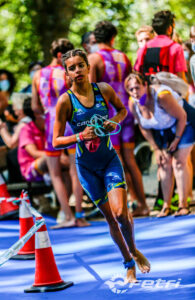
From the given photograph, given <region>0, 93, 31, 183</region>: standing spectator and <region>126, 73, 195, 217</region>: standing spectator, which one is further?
<region>0, 93, 31, 183</region>: standing spectator

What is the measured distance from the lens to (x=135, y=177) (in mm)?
8328

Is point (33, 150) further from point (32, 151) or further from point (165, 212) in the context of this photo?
point (165, 212)

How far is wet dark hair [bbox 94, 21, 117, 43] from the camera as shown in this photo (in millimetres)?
8000

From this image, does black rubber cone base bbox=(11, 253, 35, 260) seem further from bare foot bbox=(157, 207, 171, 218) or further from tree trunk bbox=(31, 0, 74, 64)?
tree trunk bbox=(31, 0, 74, 64)

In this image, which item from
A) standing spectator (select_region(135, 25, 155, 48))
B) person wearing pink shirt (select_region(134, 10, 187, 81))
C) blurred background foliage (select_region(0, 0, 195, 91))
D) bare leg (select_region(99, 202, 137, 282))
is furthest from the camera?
blurred background foliage (select_region(0, 0, 195, 91))

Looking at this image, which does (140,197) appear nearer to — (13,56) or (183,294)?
(183,294)

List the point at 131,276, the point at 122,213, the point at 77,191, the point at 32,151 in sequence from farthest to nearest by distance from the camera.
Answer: the point at 32,151 < the point at 77,191 < the point at 131,276 < the point at 122,213

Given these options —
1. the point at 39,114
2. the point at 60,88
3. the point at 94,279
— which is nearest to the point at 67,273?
the point at 94,279

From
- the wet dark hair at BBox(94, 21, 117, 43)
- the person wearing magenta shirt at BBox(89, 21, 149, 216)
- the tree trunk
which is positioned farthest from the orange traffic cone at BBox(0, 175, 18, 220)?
the tree trunk

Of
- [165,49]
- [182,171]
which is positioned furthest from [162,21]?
[182,171]

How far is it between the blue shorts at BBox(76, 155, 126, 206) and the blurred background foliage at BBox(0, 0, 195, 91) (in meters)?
9.13

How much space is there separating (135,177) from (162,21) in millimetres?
1988

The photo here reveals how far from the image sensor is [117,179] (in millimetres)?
5191

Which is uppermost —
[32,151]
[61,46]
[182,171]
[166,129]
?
[61,46]
